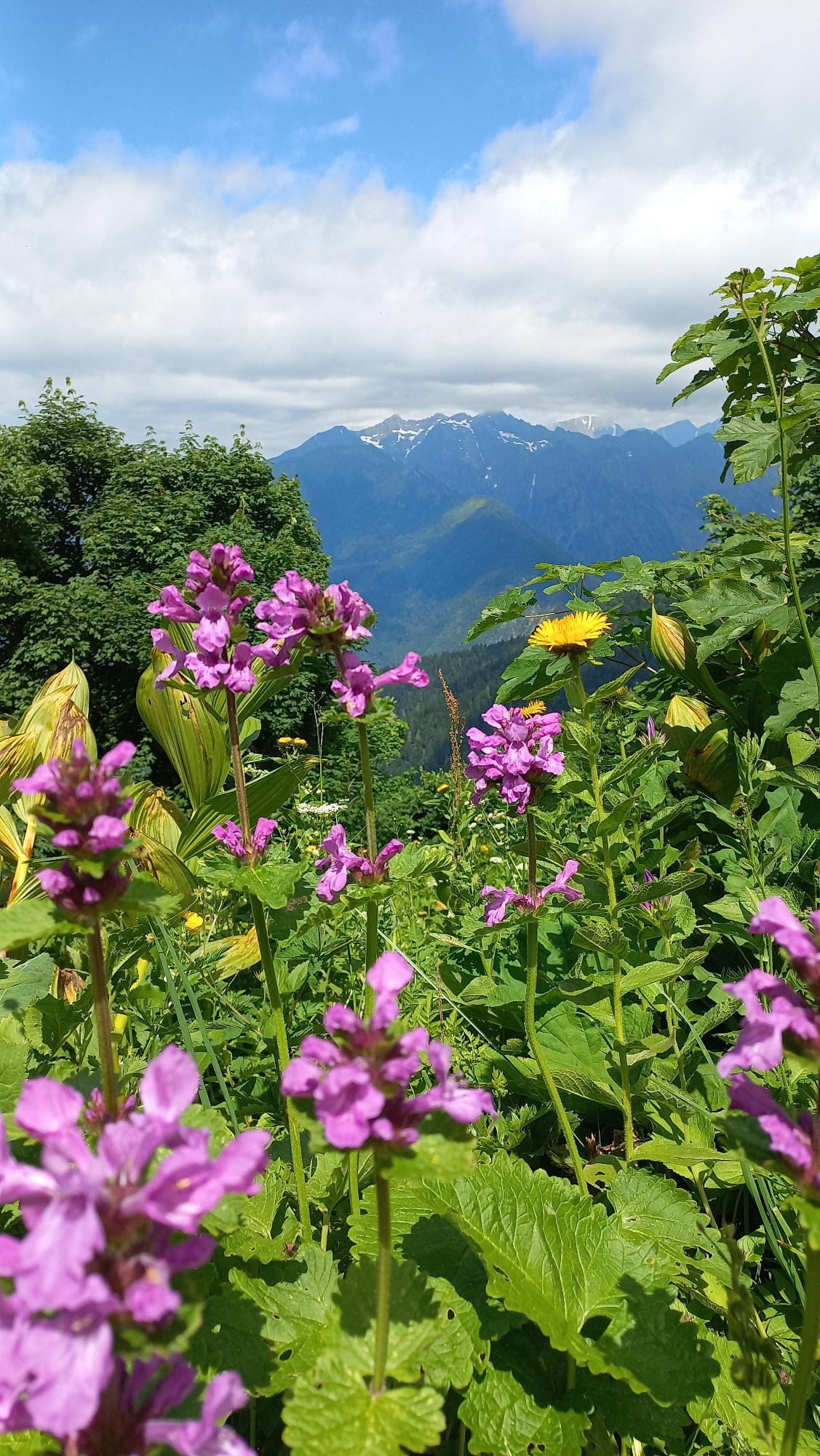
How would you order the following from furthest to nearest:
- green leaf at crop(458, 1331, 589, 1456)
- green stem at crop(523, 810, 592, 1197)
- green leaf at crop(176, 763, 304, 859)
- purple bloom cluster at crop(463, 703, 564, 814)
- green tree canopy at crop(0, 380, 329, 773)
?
green tree canopy at crop(0, 380, 329, 773), green leaf at crop(176, 763, 304, 859), purple bloom cluster at crop(463, 703, 564, 814), green stem at crop(523, 810, 592, 1197), green leaf at crop(458, 1331, 589, 1456)

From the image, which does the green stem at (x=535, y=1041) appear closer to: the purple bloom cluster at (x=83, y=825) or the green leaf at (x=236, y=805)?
the green leaf at (x=236, y=805)

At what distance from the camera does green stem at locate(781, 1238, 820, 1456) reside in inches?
34.8

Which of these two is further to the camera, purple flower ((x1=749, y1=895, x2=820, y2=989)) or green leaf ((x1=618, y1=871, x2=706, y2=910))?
green leaf ((x1=618, y1=871, x2=706, y2=910))

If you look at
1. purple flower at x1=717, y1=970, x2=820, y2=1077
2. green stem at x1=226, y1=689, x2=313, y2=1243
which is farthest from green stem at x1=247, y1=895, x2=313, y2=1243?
purple flower at x1=717, y1=970, x2=820, y2=1077

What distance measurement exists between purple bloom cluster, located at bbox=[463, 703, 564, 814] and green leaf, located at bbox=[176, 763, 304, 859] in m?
0.48

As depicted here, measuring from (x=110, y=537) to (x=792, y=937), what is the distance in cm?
2942

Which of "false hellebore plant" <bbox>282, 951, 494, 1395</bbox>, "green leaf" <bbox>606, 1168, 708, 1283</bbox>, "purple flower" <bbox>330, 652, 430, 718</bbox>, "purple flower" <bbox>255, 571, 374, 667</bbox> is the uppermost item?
"purple flower" <bbox>255, 571, 374, 667</bbox>

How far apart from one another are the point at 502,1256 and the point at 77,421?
35.9m

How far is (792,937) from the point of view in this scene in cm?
84

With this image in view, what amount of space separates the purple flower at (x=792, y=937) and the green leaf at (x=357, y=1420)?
0.60 meters

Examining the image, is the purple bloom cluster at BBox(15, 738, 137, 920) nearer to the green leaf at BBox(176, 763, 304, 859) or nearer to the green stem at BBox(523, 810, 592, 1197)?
the green stem at BBox(523, 810, 592, 1197)

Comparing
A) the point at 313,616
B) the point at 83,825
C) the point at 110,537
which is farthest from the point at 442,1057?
the point at 110,537

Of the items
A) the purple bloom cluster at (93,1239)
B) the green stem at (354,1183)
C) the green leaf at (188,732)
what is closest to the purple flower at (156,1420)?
the purple bloom cluster at (93,1239)

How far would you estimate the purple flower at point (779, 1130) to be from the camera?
0.85 m
